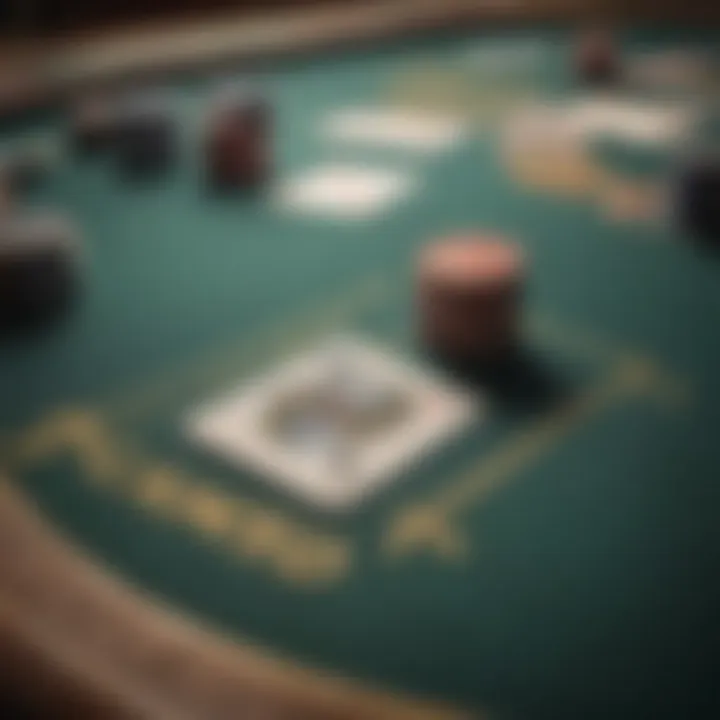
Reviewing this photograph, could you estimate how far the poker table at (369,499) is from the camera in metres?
0.70

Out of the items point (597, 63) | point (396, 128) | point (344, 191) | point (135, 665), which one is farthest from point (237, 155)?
point (135, 665)

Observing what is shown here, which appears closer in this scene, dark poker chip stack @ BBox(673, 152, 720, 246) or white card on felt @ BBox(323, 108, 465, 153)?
dark poker chip stack @ BBox(673, 152, 720, 246)

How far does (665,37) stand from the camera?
226cm

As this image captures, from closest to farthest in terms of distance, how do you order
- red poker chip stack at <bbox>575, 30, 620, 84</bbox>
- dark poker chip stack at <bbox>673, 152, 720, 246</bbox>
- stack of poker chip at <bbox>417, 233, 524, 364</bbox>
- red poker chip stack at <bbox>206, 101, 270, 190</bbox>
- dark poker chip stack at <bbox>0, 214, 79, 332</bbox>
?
1. stack of poker chip at <bbox>417, 233, 524, 364</bbox>
2. dark poker chip stack at <bbox>0, 214, 79, 332</bbox>
3. dark poker chip stack at <bbox>673, 152, 720, 246</bbox>
4. red poker chip stack at <bbox>206, 101, 270, 190</bbox>
5. red poker chip stack at <bbox>575, 30, 620, 84</bbox>

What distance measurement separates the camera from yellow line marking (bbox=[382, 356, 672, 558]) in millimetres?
818

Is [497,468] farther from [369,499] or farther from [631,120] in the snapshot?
[631,120]

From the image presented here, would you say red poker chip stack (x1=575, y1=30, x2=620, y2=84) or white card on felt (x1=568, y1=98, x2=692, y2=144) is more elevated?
red poker chip stack (x1=575, y1=30, x2=620, y2=84)

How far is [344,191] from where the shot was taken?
4.81 feet

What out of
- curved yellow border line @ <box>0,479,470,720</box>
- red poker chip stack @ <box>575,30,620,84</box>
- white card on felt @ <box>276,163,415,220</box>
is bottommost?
curved yellow border line @ <box>0,479,470,720</box>

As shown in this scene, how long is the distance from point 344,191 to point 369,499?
679mm

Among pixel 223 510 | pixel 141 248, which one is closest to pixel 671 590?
pixel 223 510

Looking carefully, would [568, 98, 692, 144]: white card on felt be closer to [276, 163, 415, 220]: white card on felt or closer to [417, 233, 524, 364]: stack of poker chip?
[276, 163, 415, 220]: white card on felt

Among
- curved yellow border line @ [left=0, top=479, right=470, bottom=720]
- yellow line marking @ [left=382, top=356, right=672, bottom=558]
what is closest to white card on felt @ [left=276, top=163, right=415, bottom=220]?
yellow line marking @ [left=382, top=356, right=672, bottom=558]

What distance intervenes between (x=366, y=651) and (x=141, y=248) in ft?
2.37
